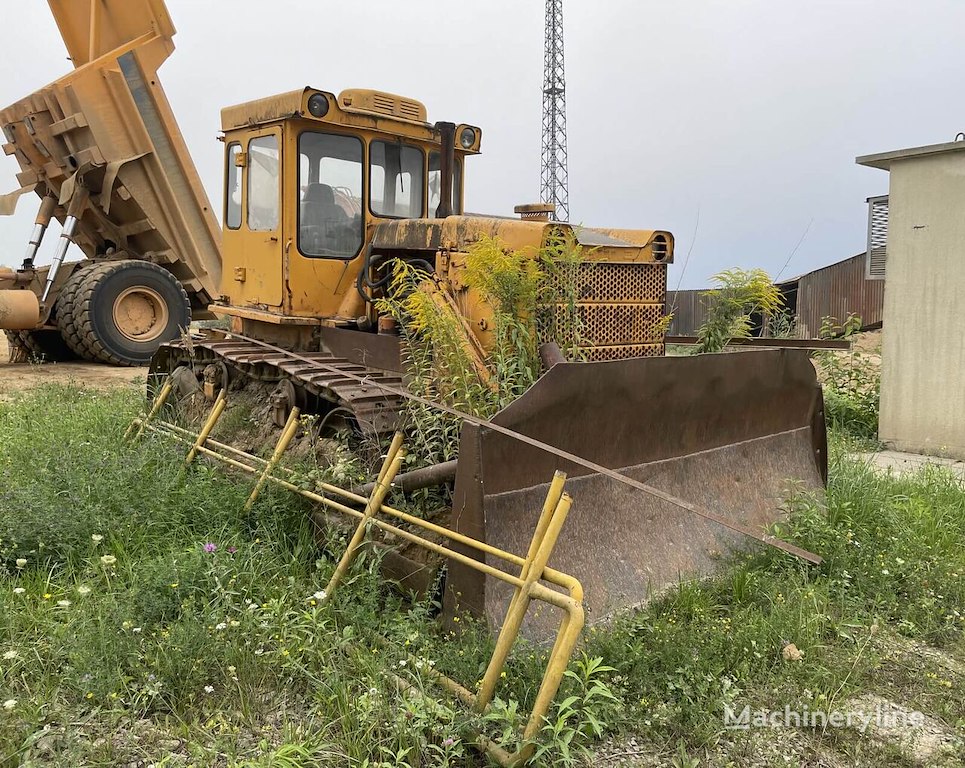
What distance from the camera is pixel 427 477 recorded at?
380 centimetres

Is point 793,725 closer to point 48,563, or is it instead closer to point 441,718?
point 441,718

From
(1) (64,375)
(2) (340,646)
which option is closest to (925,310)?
(2) (340,646)

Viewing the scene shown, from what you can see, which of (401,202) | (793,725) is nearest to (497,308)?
(401,202)

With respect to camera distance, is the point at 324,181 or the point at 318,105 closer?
the point at 318,105

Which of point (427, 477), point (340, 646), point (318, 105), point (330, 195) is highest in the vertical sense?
point (318, 105)

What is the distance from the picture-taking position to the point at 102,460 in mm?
Answer: 5348

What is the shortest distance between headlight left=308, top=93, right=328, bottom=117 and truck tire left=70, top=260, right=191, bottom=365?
6.64m

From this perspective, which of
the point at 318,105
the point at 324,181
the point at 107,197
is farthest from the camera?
the point at 107,197

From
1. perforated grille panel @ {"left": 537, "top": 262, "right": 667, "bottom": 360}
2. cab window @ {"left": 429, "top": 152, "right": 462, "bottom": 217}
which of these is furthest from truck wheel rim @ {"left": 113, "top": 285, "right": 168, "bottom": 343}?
perforated grille panel @ {"left": 537, "top": 262, "right": 667, "bottom": 360}

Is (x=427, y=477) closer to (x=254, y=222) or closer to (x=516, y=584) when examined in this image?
(x=516, y=584)

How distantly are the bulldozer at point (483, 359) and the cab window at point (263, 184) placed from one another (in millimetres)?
19

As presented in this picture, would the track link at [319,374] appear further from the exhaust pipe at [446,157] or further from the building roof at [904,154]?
the building roof at [904,154]

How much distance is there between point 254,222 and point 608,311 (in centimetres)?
296

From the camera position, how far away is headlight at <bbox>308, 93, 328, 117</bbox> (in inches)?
211
